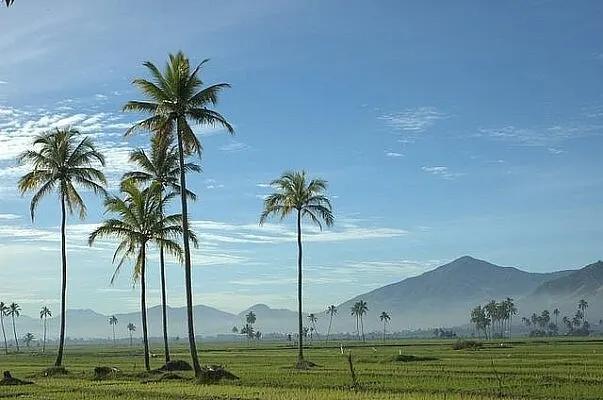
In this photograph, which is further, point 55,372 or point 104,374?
point 55,372

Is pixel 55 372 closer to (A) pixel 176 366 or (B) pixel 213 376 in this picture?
(A) pixel 176 366

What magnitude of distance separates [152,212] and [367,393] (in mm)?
26170

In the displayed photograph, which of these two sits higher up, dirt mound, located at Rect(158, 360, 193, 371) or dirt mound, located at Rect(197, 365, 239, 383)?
dirt mound, located at Rect(197, 365, 239, 383)

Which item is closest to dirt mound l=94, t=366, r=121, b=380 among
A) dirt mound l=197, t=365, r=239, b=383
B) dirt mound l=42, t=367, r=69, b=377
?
dirt mound l=42, t=367, r=69, b=377

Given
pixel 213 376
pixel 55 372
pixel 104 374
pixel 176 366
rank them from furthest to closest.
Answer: pixel 176 366 → pixel 55 372 → pixel 104 374 → pixel 213 376

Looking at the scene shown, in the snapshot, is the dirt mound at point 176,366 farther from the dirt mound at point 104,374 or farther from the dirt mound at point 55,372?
the dirt mound at point 55,372

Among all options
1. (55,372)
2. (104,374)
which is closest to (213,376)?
(104,374)

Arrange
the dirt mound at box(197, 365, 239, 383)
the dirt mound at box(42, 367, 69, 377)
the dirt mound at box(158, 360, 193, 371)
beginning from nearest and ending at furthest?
the dirt mound at box(197, 365, 239, 383), the dirt mound at box(42, 367, 69, 377), the dirt mound at box(158, 360, 193, 371)

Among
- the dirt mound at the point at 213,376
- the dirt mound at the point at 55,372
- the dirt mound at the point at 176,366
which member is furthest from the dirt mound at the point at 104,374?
the dirt mound at the point at 213,376

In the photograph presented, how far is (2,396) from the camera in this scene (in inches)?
1249

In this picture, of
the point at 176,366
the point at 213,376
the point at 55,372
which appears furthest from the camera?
the point at 176,366

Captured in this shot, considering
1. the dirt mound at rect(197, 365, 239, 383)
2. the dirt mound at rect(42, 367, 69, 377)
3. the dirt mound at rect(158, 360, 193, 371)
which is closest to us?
the dirt mound at rect(197, 365, 239, 383)

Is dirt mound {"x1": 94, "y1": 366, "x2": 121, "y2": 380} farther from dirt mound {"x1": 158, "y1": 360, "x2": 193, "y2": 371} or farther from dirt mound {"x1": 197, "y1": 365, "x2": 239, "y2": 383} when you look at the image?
dirt mound {"x1": 197, "y1": 365, "x2": 239, "y2": 383}

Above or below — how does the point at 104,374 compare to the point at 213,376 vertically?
below
